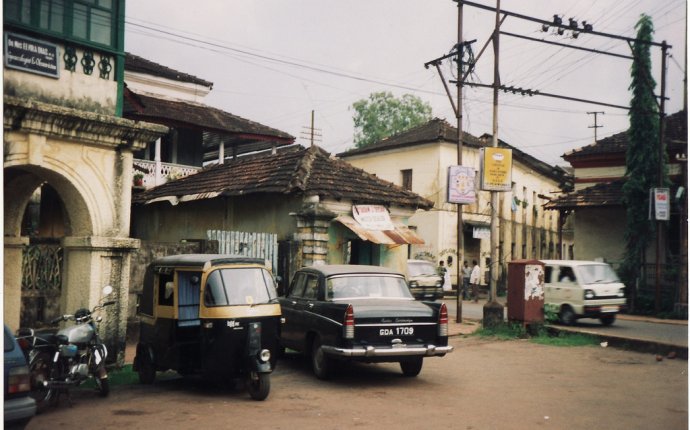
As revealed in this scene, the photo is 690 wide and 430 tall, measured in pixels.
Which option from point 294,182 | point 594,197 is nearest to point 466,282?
point 594,197

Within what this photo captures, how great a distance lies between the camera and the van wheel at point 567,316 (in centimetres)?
1786

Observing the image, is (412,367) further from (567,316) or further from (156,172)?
(156,172)

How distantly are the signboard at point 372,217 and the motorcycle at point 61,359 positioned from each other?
9045mm

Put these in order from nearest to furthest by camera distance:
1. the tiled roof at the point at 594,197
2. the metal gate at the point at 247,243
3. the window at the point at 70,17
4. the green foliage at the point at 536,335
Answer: the window at the point at 70,17, the metal gate at the point at 247,243, the green foliage at the point at 536,335, the tiled roof at the point at 594,197

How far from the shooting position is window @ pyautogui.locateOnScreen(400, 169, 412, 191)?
3628 centimetres

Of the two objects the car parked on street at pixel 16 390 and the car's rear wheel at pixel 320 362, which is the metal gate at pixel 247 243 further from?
the car parked on street at pixel 16 390

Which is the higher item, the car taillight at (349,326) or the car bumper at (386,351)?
the car taillight at (349,326)

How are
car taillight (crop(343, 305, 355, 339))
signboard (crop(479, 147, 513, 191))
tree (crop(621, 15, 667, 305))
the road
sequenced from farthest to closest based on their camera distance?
tree (crop(621, 15, 667, 305)) → signboard (crop(479, 147, 513, 191)) → the road → car taillight (crop(343, 305, 355, 339))

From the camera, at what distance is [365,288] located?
10.5 m

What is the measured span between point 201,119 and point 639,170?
15.8 metres

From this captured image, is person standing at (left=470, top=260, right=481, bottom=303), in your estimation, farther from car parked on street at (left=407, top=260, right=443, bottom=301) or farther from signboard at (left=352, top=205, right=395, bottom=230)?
signboard at (left=352, top=205, right=395, bottom=230)

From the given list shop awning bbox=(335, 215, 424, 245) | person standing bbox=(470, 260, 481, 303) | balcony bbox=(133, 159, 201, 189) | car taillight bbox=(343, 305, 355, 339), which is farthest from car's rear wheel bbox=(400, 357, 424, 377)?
person standing bbox=(470, 260, 481, 303)

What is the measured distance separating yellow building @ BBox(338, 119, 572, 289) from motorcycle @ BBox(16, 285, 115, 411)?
24132 mm

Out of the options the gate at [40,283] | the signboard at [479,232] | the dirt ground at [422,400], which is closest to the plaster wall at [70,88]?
the dirt ground at [422,400]
